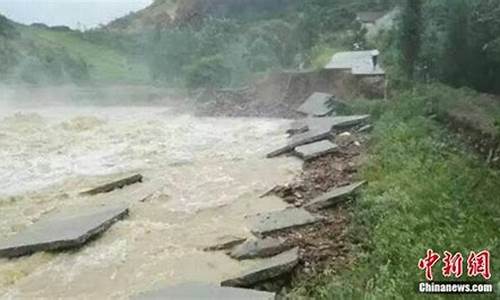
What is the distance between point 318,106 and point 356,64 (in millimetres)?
2332

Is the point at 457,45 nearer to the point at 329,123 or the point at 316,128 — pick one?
the point at 329,123

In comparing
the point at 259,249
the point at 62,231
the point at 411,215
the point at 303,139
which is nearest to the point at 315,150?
the point at 303,139

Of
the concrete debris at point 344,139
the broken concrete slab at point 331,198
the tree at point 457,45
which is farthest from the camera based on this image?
the tree at point 457,45

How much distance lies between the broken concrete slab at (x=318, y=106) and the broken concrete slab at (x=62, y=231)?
5072 mm

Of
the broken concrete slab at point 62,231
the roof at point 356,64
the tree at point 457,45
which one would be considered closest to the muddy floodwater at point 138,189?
the broken concrete slab at point 62,231

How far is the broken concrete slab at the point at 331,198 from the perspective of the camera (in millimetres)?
4906

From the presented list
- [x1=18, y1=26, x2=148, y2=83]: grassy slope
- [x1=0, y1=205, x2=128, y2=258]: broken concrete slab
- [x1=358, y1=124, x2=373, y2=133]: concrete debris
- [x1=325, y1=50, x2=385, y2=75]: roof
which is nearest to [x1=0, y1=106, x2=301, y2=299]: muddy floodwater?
[x1=0, y1=205, x2=128, y2=258]: broken concrete slab

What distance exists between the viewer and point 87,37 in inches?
882

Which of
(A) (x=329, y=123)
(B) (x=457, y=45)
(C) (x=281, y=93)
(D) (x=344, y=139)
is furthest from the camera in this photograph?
(C) (x=281, y=93)

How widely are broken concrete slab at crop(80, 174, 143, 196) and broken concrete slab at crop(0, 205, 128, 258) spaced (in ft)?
2.57

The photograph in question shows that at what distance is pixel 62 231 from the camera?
461 centimetres

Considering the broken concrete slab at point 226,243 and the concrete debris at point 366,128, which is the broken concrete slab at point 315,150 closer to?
the concrete debris at point 366,128

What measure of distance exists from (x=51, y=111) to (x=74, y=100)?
5.00ft

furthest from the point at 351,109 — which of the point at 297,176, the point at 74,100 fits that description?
the point at 74,100
